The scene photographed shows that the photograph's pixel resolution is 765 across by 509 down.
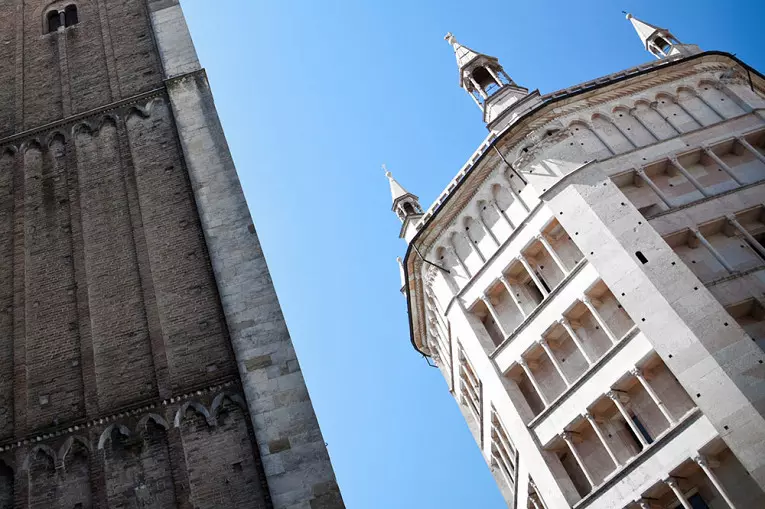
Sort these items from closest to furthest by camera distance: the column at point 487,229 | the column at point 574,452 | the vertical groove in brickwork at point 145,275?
the vertical groove in brickwork at point 145,275 → the column at point 574,452 → the column at point 487,229

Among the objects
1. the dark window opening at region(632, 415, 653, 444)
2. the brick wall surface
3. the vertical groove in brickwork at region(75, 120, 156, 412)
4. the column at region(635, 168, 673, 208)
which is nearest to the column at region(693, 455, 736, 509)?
the dark window opening at region(632, 415, 653, 444)

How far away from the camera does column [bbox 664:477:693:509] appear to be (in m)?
19.1

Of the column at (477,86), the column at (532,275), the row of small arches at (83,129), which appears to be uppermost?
the column at (477,86)

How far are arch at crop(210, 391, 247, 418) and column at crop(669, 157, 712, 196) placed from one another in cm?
1527

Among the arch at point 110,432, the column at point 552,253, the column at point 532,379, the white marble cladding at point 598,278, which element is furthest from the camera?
the column at point 552,253

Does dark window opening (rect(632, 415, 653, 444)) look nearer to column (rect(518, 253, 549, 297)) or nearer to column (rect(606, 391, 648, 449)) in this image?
column (rect(606, 391, 648, 449))

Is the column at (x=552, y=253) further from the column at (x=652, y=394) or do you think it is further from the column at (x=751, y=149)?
the column at (x=751, y=149)

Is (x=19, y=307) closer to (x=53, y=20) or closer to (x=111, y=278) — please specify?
(x=111, y=278)

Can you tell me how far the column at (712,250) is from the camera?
21.9 m

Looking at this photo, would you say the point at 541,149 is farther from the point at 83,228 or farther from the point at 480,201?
the point at 83,228

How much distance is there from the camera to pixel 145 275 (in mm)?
18047

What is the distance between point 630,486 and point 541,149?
10.5 metres

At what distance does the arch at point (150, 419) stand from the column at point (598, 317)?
472 inches

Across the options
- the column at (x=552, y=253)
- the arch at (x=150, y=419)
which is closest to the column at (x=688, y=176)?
the column at (x=552, y=253)
